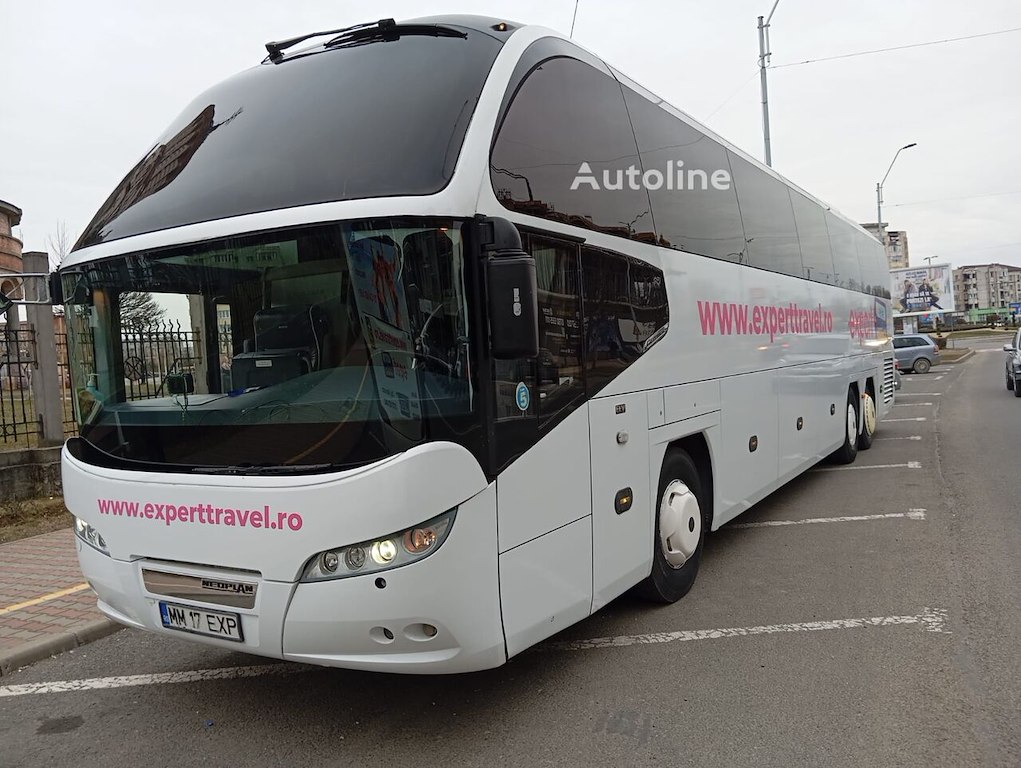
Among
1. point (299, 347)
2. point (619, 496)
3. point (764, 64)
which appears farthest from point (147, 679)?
point (764, 64)

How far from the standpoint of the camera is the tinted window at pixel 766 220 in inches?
278

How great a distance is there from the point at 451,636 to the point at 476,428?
0.88 meters

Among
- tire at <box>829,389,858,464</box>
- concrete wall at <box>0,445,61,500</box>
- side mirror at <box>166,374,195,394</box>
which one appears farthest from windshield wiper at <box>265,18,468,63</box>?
tire at <box>829,389,858,464</box>

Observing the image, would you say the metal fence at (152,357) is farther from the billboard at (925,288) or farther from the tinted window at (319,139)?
the billboard at (925,288)

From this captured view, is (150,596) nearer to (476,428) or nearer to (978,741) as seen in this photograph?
(476,428)

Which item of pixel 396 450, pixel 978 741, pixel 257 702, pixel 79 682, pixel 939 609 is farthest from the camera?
pixel 939 609

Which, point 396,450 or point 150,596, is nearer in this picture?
point 396,450

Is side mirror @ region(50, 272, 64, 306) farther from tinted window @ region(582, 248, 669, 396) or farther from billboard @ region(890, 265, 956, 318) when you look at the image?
billboard @ region(890, 265, 956, 318)

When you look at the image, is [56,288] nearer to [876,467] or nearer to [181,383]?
[181,383]

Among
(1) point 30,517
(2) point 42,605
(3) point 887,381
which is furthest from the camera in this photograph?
(3) point 887,381

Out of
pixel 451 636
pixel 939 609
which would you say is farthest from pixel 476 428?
pixel 939 609

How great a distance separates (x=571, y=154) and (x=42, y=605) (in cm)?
Answer: 501

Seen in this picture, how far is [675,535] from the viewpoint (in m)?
5.28

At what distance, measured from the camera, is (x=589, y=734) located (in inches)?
143
